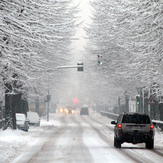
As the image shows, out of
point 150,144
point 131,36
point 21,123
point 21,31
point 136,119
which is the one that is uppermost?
point 131,36

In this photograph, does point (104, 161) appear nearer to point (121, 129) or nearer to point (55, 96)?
point (121, 129)

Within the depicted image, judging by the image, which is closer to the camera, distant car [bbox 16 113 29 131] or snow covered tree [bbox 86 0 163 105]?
snow covered tree [bbox 86 0 163 105]

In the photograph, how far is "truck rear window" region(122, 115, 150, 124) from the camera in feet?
68.9

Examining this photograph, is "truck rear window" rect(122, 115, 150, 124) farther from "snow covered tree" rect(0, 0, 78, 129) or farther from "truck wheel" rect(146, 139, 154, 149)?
"snow covered tree" rect(0, 0, 78, 129)

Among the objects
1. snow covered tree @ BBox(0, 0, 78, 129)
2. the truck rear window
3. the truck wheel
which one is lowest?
the truck wheel

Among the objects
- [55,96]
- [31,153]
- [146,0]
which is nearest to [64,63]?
[146,0]

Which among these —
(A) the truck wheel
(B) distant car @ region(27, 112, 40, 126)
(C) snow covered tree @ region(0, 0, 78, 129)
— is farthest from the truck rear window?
(B) distant car @ region(27, 112, 40, 126)

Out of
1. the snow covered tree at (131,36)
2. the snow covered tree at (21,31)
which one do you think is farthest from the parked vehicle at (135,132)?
the snow covered tree at (21,31)

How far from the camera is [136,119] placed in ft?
69.1

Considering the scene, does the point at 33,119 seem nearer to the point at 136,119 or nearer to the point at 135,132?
the point at 136,119

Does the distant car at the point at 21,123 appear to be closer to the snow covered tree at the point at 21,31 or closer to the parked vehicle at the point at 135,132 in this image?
the snow covered tree at the point at 21,31

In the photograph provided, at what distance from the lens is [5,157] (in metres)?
16.5

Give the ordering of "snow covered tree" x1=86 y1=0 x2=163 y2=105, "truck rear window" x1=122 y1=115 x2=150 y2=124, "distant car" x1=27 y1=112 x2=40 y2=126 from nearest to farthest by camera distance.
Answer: "truck rear window" x1=122 y1=115 x2=150 y2=124, "snow covered tree" x1=86 y1=0 x2=163 y2=105, "distant car" x1=27 y1=112 x2=40 y2=126

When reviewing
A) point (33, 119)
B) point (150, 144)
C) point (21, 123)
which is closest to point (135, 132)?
point (150, 144)
